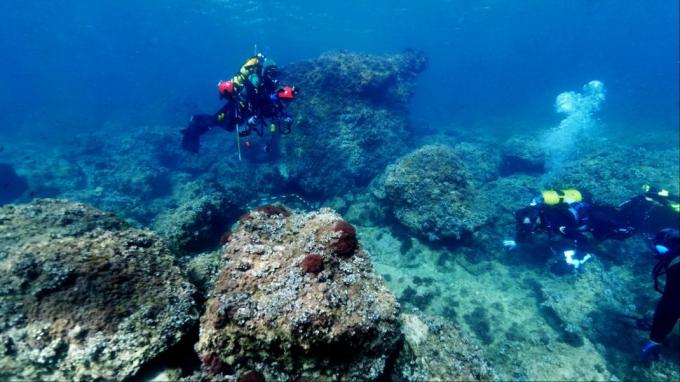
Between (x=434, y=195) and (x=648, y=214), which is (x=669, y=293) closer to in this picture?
(x=434, y=195)

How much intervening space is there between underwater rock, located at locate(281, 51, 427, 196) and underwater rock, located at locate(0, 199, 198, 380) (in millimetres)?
9210

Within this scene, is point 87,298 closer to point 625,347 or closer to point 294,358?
point 294,358

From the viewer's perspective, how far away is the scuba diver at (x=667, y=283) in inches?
209

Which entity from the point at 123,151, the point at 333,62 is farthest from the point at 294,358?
the point at 123,151

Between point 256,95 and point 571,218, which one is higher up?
point 256,95

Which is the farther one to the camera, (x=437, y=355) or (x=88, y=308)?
(x=437, y=355)

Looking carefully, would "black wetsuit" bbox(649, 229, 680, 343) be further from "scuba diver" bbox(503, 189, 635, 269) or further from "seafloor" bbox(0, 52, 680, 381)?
"scuba diver" bbox(503, 189, 635, 269)

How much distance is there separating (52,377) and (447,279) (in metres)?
7.49

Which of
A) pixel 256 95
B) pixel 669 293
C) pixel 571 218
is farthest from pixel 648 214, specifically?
pixel 256 95

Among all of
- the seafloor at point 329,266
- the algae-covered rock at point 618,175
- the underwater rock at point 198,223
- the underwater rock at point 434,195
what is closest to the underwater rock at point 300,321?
the seafloor at point 329,266

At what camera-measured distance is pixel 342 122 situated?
543 inches

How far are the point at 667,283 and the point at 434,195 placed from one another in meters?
4.70

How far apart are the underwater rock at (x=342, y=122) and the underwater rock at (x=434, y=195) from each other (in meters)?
3.47

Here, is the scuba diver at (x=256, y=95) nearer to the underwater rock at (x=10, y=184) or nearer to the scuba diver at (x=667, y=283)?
the scuba diver at (x=667, y=283)
